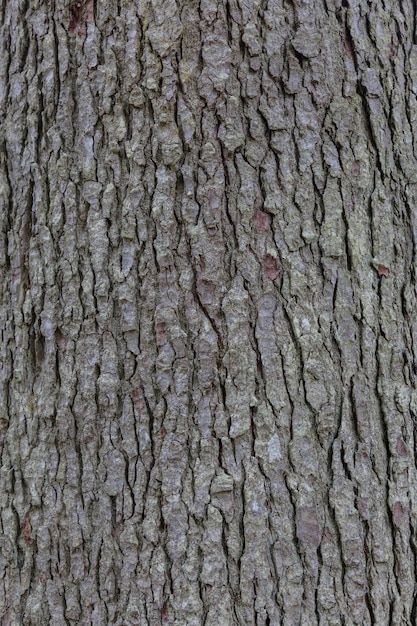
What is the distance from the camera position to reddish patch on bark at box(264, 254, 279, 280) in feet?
5.36

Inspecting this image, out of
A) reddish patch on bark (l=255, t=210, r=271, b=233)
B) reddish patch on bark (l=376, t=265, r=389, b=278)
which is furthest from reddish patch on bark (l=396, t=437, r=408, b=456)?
reddish patch on bark (l=255, t=210, r=271, b=233)

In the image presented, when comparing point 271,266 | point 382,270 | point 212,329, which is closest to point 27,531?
point 212,329

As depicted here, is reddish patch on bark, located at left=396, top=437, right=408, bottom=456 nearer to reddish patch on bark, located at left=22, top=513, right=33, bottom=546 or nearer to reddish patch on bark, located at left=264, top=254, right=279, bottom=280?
reddish patch on bark, located at left=264, top=254, right=279, bottom=280

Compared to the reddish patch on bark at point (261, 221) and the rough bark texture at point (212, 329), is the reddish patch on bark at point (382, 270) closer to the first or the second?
the rough bark texture at point (212, 329)

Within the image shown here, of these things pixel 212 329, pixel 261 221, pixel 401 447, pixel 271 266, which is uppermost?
pixel 261 221

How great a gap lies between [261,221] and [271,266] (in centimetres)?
11

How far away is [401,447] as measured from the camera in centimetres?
168

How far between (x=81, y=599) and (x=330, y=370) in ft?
2.50

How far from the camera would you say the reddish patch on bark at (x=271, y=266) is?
5.36 ft

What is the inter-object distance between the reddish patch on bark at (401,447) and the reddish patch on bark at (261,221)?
0.58 metres

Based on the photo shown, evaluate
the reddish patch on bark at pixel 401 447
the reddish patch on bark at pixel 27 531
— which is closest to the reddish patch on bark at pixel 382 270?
the reddish patch on bark at pixel 401 447

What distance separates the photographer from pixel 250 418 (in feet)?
5.22

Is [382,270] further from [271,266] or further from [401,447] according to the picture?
[401,447]

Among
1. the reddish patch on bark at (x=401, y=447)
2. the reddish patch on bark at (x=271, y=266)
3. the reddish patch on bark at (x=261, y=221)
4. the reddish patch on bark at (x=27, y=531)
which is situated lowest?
the reddish patch on bark at (x=27, y=531)
